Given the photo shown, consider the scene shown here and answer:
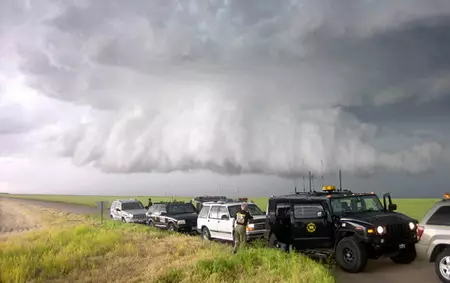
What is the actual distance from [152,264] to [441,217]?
8.33m

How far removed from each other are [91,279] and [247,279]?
4375 mm

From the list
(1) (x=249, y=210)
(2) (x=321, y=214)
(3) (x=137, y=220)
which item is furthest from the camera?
(3) (x=137, y=220)

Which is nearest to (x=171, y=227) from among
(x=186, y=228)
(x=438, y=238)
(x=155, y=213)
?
(x=186, y=228)

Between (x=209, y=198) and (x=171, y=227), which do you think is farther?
(x=209, y=198)

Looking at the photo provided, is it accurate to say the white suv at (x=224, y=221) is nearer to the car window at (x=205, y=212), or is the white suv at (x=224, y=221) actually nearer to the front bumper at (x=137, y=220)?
the car window at (x=205, y=212)

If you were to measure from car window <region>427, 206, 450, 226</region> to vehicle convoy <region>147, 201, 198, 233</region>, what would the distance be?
14.7m

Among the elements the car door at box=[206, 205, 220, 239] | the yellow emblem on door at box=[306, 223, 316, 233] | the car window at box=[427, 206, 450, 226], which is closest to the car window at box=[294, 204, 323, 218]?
the yellow emblem on door at box=[306, 223, 316, 233]

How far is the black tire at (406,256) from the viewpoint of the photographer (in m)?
12.7

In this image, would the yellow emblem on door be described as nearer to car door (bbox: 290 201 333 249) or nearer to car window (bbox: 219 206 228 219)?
car door (bbox: 290 201 333 249)

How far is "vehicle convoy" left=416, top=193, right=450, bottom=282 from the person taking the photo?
33.8ft

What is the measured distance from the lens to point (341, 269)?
498 inches

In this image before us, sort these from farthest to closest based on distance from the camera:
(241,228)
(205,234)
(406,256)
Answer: (205,234)
(241,228)
(406,256)

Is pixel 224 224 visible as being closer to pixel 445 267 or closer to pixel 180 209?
pixel 180 209

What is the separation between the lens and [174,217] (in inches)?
955
